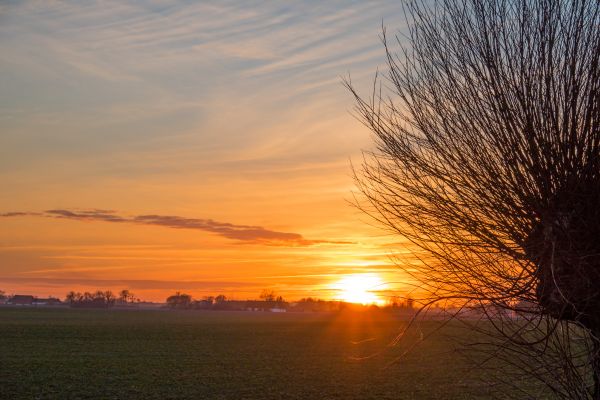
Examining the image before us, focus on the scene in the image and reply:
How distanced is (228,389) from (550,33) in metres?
25.2

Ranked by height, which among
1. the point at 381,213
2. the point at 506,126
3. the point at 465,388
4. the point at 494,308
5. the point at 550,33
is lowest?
the point at 465,388

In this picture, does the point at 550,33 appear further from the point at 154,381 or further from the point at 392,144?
the point at 154,381

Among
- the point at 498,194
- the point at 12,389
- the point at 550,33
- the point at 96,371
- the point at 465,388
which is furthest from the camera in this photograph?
the point at 96,371

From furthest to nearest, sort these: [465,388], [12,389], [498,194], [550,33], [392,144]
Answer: [465,388]
[12,389]
[392,144]
[498,194]
[550,33]

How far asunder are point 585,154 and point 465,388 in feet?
83.7

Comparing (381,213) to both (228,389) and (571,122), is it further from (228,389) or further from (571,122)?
(228,389)

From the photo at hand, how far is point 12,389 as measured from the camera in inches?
1056

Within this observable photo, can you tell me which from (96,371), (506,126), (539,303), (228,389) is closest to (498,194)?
(506,126)

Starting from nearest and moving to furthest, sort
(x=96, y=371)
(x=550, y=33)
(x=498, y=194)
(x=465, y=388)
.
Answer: (x=550, y=33)
(x=498, y=194)
(x=465, y=388)
(x=96, y=371)

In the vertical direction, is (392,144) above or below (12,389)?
above

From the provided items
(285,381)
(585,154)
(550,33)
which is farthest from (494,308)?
(285,381)

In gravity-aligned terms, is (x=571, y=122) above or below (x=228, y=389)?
above

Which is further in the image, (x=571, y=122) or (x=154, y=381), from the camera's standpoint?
(x=154, y=381)

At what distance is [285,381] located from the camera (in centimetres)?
3092
